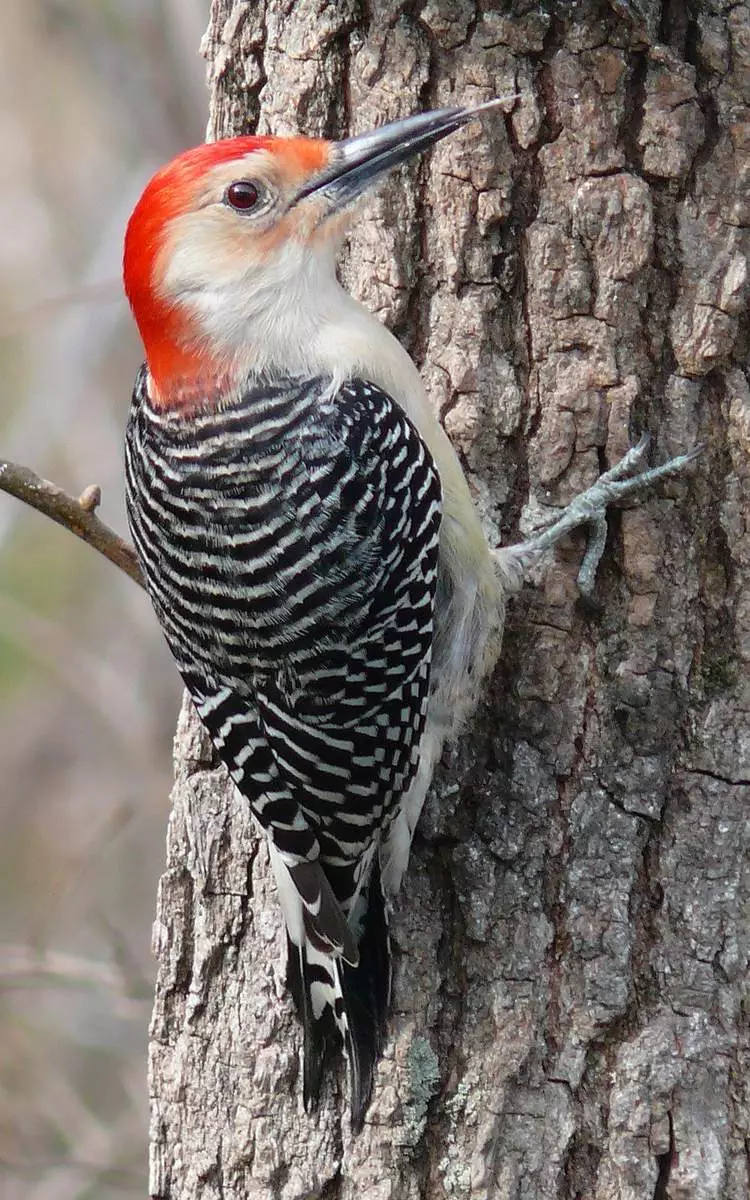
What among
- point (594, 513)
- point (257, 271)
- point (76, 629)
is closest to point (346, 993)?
point (594, 513)

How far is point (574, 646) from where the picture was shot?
10.5 feet

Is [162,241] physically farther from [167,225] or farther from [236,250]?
[236,250]

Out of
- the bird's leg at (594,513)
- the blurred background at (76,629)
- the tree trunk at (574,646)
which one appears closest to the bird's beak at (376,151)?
the tree trunk at (574,646)

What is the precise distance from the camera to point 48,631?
22.6 ft

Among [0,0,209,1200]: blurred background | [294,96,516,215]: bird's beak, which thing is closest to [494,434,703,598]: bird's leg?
[294,96,516,215]: bird's beak

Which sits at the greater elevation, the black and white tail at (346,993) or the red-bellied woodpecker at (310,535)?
the red-bellied woodpecker at (310,535)

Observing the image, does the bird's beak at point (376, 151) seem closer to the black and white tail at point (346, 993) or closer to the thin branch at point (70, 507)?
the thin branch at point (70, 507)

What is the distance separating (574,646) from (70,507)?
48.1 inches

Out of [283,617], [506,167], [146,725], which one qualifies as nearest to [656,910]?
[283,617]

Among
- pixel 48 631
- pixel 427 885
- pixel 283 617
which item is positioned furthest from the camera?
pixel 48 631

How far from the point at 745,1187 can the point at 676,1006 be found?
1.30 feet

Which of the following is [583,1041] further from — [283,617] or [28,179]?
[28,179]

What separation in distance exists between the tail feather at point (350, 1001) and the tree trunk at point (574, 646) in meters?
0.05

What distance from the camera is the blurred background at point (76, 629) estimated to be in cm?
596
